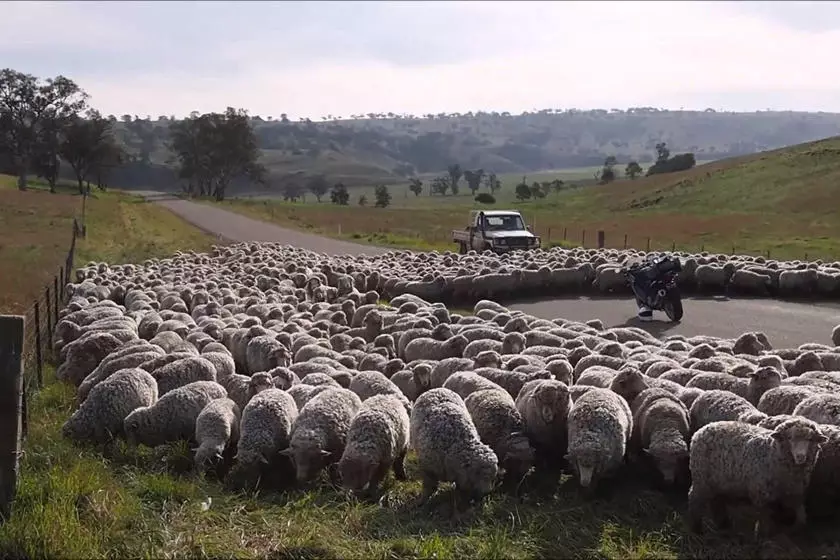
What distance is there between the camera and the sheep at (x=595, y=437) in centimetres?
807

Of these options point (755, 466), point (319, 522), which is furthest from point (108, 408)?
point (755, 466)

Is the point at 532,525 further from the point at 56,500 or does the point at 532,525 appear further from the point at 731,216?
the point at 731,216

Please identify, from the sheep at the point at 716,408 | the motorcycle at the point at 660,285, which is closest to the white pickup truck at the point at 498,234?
the motorcycle at the point at 660,285

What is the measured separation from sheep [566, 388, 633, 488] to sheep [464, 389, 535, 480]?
0.50m

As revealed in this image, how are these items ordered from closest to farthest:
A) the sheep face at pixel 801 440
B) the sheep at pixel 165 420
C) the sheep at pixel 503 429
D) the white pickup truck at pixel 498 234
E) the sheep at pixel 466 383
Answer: the sheep face at pixel 801 440 < the sheep at pixel 503 429 < the sheep at pixel 165 420 < the sheep at pixel 466 383 < the white pickup truck at pixel 498 234

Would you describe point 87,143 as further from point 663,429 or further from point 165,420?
Result: point 663,429

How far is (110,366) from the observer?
39.1 ft

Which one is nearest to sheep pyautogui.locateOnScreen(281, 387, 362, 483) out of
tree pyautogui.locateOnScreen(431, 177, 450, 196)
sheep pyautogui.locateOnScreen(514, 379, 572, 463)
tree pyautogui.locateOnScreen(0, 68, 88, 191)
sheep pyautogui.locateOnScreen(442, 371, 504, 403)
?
sheep pyautogui.locateOnScreen(442, 371, 504, 403)

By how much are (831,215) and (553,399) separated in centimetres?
5497

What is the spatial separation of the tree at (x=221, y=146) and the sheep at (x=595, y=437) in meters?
101

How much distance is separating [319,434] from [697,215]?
59.1 metres

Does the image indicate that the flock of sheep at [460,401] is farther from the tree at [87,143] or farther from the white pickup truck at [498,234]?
the tree at [87,143]

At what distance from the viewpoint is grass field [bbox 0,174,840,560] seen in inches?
268

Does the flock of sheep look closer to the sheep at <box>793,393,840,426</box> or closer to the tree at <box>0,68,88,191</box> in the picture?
the sheep at <box>793,393,840,426</box>
